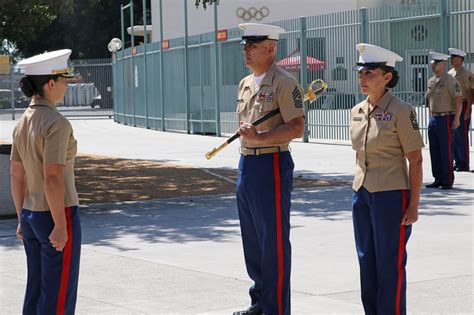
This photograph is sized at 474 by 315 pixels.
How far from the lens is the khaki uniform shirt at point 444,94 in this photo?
48.1 feet

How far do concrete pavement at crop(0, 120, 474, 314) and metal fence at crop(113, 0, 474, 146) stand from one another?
6367mm

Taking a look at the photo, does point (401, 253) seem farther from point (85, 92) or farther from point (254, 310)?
point (85, 92)

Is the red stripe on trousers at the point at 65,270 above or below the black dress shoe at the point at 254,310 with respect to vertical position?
above

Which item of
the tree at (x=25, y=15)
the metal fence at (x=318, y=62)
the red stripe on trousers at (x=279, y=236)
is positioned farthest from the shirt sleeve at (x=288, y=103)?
the metal fence at (x=318, y=62)

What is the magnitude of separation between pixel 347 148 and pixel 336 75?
7.60ft

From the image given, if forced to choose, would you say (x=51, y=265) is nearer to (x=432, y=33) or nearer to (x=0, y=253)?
(x=0, y=253)

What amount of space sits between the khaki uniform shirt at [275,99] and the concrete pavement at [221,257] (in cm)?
146

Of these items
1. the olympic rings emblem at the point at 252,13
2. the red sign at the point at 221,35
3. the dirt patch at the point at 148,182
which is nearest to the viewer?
the dirt patch at the point at 148,182

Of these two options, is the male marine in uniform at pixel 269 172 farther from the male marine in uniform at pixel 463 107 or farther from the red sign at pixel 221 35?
the red sign at pixel 221 35

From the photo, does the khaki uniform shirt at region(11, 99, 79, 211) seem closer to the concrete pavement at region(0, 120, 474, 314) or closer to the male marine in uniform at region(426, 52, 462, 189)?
the concrete pavement at region(0, 120, 474, 314)

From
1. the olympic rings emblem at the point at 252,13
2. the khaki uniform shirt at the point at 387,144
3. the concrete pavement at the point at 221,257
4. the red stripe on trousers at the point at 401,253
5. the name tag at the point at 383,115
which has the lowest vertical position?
the concrete pavement at the point at 221,257

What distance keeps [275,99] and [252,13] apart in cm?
4321

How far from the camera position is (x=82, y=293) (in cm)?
817

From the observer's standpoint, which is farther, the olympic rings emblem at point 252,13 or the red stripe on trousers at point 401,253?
the olympic rings emblem at point 252,13
